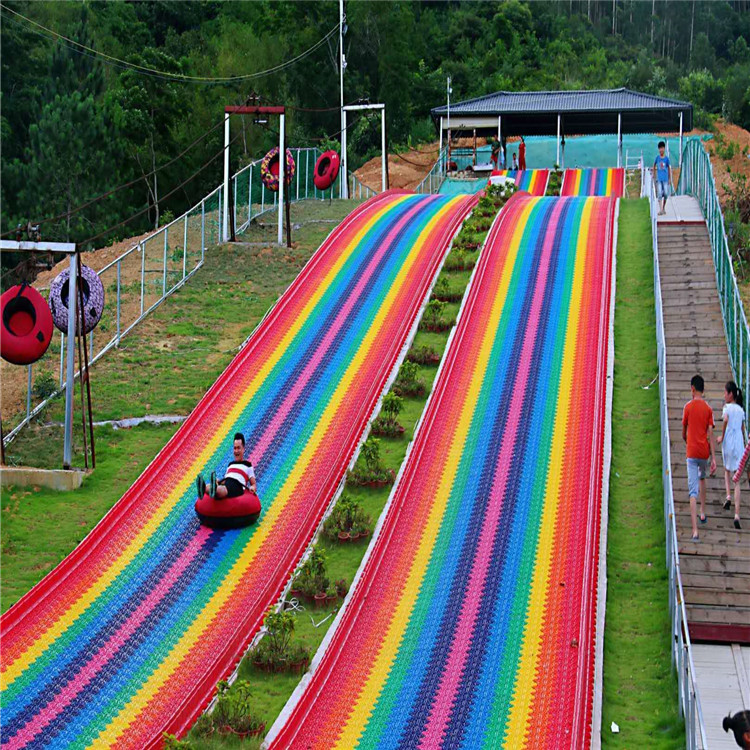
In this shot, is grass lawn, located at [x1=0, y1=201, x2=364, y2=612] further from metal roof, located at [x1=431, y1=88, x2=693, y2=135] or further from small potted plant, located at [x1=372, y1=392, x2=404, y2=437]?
metal roof, located at [x1=431, y1=88, x2=693, y2=135]

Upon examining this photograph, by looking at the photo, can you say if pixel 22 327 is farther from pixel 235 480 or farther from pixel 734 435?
pixel 734 435

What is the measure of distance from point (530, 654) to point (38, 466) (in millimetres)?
8603

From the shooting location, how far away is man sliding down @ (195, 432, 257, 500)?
56.2 feet

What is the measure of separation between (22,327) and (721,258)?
1208 centimetres

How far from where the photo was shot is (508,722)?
12930 mm

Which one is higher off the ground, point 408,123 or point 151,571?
point 408,123

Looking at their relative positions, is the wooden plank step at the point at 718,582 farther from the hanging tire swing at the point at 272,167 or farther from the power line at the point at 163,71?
the power line at the point at 163,71

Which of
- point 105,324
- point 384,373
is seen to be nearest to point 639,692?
point 384,373

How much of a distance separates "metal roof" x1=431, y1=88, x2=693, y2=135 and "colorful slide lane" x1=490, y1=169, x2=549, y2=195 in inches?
208

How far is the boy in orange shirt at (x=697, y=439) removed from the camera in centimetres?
1562

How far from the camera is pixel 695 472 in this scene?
15875mm

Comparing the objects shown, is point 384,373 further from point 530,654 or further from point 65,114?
point 65,114

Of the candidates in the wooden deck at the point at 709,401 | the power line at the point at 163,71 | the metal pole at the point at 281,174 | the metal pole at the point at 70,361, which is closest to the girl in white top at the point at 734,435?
the wooden deck at the point at 709,401

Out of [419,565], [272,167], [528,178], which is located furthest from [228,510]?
[528,178]
